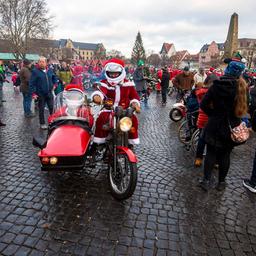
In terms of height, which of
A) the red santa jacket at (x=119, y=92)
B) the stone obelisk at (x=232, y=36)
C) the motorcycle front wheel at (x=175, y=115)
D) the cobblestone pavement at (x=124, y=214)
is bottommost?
the cobblestone pavement at (x=124, y=214)

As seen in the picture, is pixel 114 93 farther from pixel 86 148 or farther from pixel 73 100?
pixel 86 148

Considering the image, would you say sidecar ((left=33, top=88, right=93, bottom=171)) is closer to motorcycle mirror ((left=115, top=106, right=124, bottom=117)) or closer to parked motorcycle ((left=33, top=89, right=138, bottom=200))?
parked motorcycle ((left=33, top=89, right=138, bottom=200))

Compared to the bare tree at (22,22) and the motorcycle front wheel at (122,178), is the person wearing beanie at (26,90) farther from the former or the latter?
the bare tree at (22,22)

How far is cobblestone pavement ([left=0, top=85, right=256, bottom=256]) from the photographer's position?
268 centimetres

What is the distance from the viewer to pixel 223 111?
350cm

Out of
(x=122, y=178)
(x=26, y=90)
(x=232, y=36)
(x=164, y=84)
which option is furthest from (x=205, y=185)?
(x=232, y=36)

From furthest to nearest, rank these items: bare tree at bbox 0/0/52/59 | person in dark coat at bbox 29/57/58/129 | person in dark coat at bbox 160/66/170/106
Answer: bare tree at bbox 0/0/52/59 < person in dark coat at bbox 160/66/170/106 < person in dark coat at bbox 29/57/58/129

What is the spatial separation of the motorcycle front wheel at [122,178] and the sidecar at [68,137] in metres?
0.49

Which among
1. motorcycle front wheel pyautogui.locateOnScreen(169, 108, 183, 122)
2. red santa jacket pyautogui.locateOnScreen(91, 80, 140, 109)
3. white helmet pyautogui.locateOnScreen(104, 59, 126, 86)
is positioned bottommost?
motorcycle front wheel pyautogui.locateOnScreen(169, 108, 183, 122)

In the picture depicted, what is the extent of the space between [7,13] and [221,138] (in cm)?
4174

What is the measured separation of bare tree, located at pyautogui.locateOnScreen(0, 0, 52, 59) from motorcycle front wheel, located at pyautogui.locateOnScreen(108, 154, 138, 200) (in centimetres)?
3941

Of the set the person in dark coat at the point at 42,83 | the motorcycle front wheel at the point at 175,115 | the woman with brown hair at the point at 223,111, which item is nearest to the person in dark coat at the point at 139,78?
the motorcycle front wheel at the point at 175,115

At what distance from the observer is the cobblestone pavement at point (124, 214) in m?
2.68

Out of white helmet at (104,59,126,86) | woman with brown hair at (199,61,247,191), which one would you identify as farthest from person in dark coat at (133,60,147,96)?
woman with brown hair at (199,61,247,191)
